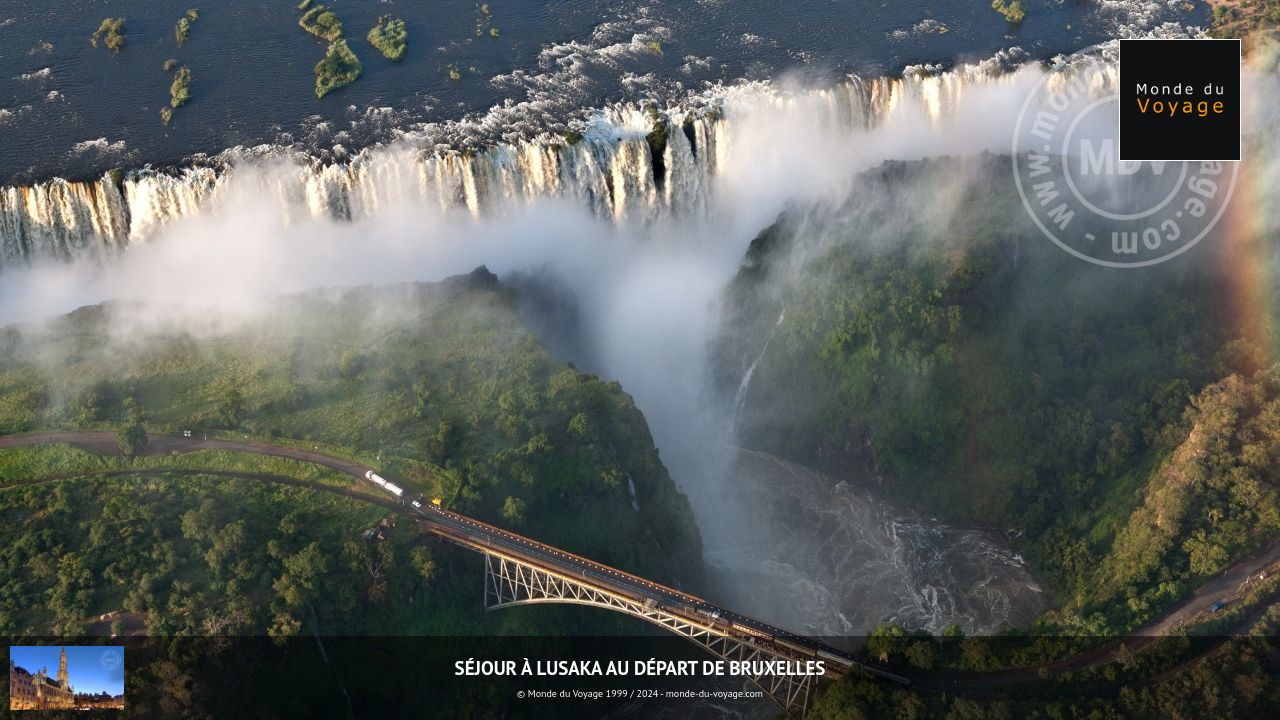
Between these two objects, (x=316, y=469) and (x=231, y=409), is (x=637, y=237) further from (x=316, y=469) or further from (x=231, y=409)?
(x=231, y=409)

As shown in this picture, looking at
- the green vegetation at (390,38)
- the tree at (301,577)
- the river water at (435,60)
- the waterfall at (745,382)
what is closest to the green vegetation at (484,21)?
the river water at (435,60)

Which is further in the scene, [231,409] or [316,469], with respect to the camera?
[231,409]

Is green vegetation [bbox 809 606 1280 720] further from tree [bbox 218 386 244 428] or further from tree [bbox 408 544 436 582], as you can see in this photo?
tree [bbox 218 386 244 428]

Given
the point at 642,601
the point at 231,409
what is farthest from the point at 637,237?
the point at 642,601

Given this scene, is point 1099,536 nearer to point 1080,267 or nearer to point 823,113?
point 1080,267

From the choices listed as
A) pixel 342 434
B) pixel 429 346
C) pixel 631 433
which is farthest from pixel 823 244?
pixel 342 434

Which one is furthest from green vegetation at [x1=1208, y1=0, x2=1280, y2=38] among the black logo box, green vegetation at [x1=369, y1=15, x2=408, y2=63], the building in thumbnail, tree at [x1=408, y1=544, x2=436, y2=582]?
the building in thumbnail
